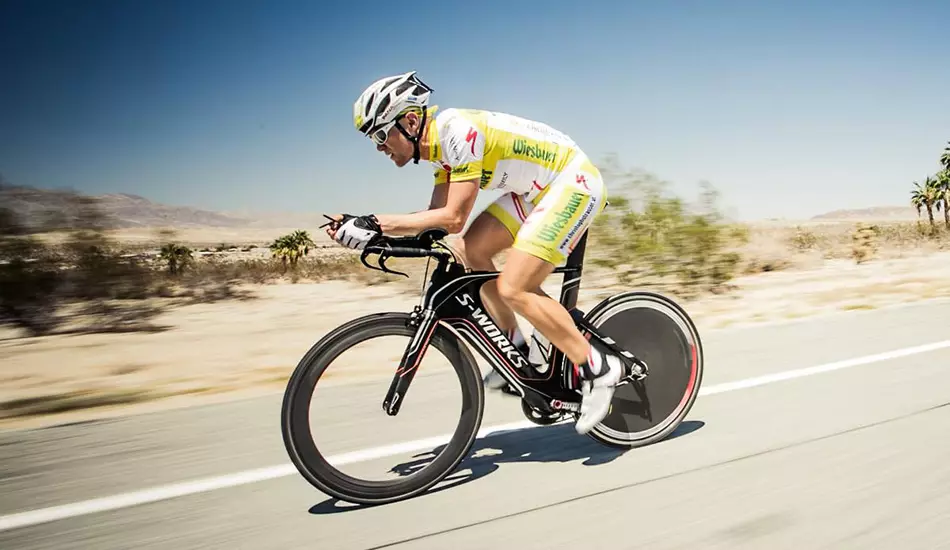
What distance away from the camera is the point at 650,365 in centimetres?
440

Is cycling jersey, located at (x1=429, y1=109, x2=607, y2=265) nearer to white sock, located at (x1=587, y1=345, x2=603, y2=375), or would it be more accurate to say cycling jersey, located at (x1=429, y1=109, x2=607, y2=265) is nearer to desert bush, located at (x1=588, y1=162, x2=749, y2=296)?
white sock, located at (x1=587, y1=345, x2=603, y2=375)

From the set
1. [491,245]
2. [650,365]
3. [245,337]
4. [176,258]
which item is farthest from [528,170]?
[176,258]

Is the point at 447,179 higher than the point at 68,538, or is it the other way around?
the point at 447,179

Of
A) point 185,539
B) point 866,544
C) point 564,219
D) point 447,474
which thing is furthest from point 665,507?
point 185,539

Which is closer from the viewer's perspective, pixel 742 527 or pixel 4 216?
pixel 742 527

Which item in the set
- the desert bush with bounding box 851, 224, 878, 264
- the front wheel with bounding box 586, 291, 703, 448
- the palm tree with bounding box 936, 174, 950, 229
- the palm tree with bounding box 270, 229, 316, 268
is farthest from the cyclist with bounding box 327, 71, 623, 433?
the palm tree with bounding box 936, 174, 950, 229

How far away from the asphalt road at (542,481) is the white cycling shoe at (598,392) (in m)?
0.24

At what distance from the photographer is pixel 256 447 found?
14.2 ft

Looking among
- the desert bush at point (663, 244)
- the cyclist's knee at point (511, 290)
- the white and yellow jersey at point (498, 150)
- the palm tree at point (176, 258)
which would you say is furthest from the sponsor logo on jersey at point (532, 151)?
the palm tree at point (176, 258)

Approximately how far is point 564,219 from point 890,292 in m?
10.4

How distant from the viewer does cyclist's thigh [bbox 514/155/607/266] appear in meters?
3.75

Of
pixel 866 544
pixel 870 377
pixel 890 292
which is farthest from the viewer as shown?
pixel 890 292

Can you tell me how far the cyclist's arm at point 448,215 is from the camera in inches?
134

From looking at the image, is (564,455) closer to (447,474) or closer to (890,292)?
(447,474)
